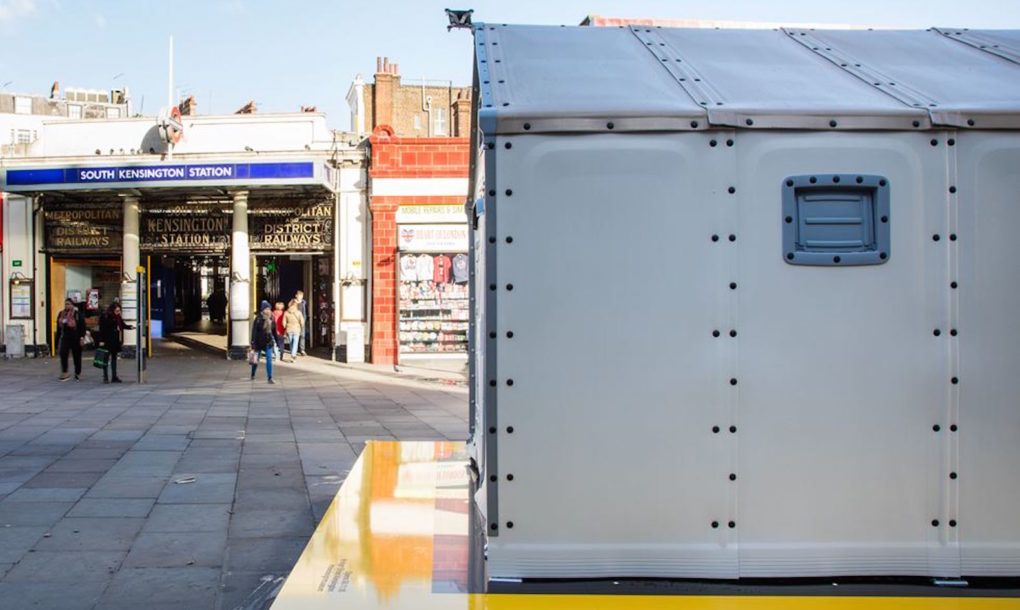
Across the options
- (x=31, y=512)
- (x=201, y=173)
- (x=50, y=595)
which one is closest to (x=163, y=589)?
(x=50, y=595)

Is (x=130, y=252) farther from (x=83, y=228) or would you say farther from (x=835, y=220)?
(x=835, y=220)

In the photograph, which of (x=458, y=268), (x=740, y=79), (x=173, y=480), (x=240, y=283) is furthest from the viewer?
(x=240, y=283)

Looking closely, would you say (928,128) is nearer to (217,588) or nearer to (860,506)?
(860,506)

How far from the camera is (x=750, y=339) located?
3.00 m

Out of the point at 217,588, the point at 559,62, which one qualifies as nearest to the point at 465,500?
the point at 217,588

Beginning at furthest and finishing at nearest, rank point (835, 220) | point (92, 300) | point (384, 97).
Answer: point (384, 97), point (92, 300), point (835, 220)

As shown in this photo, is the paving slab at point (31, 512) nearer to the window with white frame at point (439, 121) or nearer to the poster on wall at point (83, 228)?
the poster on wall at point (83, 228)

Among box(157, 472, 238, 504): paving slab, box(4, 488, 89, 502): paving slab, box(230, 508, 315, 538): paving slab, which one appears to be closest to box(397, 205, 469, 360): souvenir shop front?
box(157, 472, 238, 504): paving slab

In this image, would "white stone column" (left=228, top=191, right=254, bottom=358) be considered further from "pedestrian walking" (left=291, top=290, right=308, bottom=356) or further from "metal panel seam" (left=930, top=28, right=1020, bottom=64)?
"metal panel seam" (left=930, top=28, right=1020, bottom=64)

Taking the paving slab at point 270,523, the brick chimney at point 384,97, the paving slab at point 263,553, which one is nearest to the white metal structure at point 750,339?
the paving slab at point 263,553

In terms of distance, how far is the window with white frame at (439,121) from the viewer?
56.0 meters

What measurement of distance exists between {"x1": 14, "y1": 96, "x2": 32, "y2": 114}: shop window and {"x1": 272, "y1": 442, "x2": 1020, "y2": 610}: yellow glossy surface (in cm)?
6209

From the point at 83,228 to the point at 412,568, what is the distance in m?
24.0

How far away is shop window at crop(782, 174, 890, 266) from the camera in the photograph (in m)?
2.97
